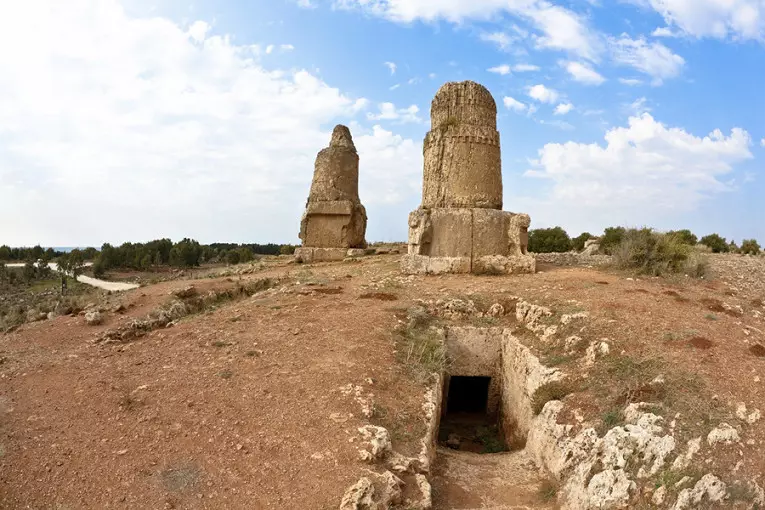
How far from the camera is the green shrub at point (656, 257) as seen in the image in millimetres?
10250

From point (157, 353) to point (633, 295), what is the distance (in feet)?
23.1

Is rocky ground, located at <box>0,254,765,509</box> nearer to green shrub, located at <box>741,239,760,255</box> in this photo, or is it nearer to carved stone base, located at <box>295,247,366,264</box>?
carved stone base, located at <box>295,247,366,264</box>

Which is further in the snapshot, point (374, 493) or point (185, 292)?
point (185, 292)

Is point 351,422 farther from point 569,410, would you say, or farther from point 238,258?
point 238,258

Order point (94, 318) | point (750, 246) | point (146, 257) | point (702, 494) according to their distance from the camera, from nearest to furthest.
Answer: point (702, 494) → point (94, 318) → point (750, 246) → point (146, 257)

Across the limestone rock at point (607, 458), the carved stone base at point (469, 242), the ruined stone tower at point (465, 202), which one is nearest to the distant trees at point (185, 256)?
the ruined stone tower at point (465, 202)

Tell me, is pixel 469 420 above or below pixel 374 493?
below

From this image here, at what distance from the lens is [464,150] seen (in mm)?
10812

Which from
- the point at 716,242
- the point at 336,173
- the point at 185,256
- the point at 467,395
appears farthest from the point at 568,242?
the point at 185,256

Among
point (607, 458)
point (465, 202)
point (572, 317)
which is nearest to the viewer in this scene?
point (607, 458)

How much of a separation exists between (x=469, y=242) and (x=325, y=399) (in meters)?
6.03

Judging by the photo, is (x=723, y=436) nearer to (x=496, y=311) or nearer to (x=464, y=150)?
(x=496, y=311)

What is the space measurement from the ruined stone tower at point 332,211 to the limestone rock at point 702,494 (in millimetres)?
11883

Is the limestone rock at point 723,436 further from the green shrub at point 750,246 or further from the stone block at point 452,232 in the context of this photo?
the green shrub at point 750,246
